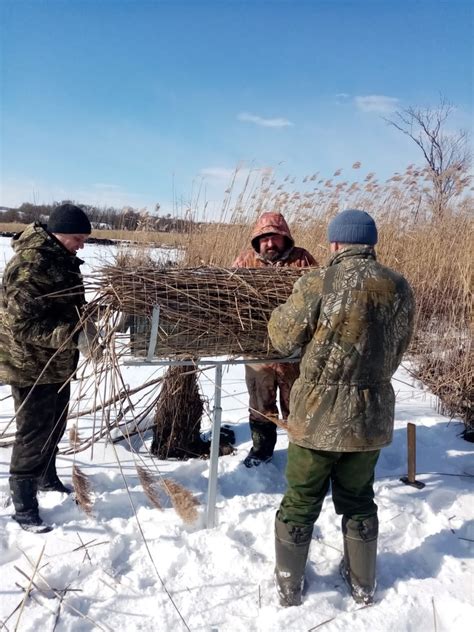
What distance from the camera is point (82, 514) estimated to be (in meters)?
2.61

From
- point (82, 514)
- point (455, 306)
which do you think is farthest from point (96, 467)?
point (455, 306)

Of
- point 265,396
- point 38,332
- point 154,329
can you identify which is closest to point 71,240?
point 38,332

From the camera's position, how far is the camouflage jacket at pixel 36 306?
7.61 ft

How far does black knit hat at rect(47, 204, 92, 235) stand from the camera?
245 centimetres

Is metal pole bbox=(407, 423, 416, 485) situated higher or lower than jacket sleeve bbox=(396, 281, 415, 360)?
lower

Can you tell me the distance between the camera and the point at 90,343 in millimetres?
2070

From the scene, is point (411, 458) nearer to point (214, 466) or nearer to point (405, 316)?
point (214, 466)

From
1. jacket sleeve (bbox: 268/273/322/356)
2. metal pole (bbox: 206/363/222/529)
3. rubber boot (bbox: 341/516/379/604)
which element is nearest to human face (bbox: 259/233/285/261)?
metal pole (bbox: 206/363/222/529)

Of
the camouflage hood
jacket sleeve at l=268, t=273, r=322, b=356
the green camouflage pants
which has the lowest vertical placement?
the green camouflage pants

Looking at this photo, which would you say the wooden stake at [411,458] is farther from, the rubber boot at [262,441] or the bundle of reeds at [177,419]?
the bundle of reeds at [177,419]

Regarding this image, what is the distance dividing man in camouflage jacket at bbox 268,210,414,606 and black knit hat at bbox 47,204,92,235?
3.90 feet

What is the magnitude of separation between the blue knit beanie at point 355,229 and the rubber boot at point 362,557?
4.03ft

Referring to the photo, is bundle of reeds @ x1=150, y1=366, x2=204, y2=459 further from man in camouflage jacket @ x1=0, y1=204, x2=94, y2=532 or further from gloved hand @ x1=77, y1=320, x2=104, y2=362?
gloved hand @ x1=77, y1=320, x2=104, y2=362

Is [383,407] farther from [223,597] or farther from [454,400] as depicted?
[454,400]
